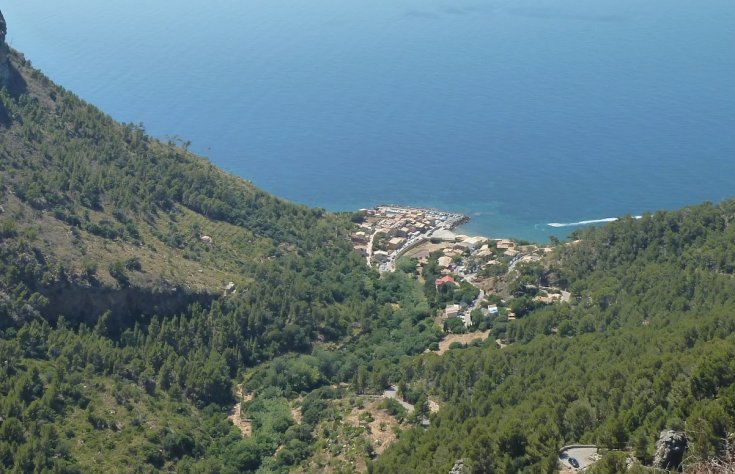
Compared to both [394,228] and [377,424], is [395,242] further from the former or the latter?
[377,424]

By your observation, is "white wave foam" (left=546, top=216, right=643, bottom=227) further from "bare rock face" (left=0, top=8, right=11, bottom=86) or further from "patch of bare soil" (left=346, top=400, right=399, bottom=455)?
"bare rock face" (left=0, top=8, right=11, bottom=86)

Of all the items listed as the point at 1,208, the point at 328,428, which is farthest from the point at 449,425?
the point at 1,208

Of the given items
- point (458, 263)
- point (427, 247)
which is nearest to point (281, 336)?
point (458, 263)

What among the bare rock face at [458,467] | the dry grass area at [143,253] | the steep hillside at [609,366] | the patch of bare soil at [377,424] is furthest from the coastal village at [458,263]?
the bare rock face at [458,467]

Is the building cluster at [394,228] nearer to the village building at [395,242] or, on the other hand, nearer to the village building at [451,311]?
the village building at [395,242]

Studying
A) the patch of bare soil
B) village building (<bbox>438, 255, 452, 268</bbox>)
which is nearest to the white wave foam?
village building (<bbox>438, 255, 452, 268</bbox>)
